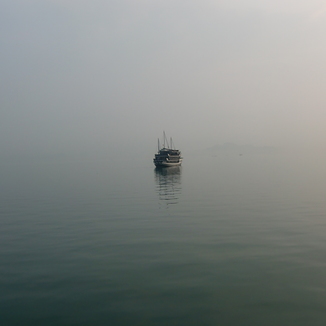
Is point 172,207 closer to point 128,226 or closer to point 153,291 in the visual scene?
point 128,226

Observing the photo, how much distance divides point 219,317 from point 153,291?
3.57 metres

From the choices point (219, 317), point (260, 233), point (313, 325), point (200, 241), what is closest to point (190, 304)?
point (219, 317)

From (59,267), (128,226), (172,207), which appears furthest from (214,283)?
(172,207)

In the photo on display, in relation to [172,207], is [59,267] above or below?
below

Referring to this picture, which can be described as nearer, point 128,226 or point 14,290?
point 14,290

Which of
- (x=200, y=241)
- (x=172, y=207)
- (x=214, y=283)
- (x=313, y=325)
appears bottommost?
(x=313, y=325)

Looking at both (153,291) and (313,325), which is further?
(153,291)

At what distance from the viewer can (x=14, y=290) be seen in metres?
16.9

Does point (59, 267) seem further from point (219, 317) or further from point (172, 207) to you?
point (172, 207)

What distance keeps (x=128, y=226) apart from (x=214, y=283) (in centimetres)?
1632

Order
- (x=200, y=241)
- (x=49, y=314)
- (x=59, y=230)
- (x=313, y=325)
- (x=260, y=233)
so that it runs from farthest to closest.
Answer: (x=59, y=230)
(x=260, y=233)
(x=200, y=241)
(x=49, y=314)
(x=313, y=325)

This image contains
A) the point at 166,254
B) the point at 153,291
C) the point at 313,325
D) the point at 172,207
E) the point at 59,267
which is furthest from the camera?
the point at 172,207

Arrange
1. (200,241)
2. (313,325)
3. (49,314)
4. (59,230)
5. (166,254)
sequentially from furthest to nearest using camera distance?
1. (59,230)
2. (200,241)
3. (166,254)
4. (49,314)
5. (313,325)

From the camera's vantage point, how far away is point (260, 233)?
1104 inches
